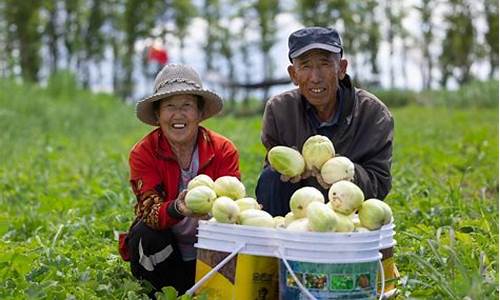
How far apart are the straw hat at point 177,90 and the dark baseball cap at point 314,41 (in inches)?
15.8

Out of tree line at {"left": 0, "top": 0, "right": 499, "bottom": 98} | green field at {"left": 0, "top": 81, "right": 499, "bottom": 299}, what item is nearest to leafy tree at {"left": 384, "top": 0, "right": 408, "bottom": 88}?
tree line at {"left": 0, "top": 0, "right": 499, "bottom": 98}

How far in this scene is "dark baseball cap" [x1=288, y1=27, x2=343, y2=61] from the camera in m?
3.16

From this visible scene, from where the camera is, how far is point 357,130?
3395 millimetres

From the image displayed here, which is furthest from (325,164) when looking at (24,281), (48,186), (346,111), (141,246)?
(48,186)

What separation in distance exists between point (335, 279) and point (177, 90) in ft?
3.77

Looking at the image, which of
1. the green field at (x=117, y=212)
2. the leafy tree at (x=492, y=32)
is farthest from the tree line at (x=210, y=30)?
the green field at (x=117, y=212)

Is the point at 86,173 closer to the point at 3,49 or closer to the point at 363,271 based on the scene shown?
the point at 363,271

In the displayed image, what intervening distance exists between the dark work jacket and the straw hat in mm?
328

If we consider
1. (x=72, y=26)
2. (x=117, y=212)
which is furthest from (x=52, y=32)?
(x=117, y=212)

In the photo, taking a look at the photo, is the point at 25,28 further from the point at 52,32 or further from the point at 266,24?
the point at 266,24

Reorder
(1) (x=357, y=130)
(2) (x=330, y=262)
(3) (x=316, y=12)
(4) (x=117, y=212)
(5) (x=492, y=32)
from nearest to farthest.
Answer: (2) (x=330, y=262)
(1) (x=357, y=130)
(4) (x=117, y=212)
(3) (x=316, y=12)
(5) (x=492, y=32)

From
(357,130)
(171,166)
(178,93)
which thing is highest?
(178,93)

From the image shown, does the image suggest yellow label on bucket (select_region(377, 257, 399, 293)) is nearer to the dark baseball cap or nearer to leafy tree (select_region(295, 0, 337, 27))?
the dark baseball cap

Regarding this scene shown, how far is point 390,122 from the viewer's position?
134 inches
